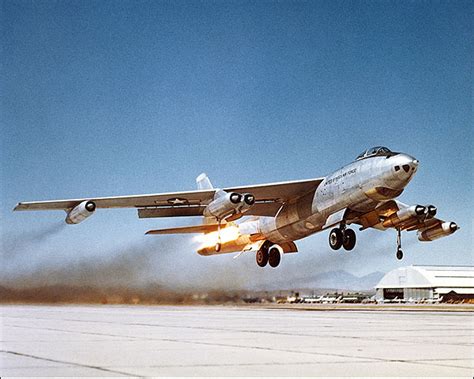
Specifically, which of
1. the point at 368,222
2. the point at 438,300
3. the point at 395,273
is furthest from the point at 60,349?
the point at 395,273

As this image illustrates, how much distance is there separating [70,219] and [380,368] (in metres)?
24.1

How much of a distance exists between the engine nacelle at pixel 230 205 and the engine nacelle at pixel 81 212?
5.11 m

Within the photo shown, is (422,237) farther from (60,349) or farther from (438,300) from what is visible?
(438,300)

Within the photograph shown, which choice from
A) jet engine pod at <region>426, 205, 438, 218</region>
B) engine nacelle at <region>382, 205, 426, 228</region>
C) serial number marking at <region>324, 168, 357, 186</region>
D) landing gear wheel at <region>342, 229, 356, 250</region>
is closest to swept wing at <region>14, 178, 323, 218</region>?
serial number marking at <region>324, 168, 357, 186</region>

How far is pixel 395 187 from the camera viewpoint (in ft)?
82.0

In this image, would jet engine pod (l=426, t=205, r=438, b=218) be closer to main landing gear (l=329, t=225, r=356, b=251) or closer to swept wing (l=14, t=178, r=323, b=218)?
main landing gear (l=329, t=225, r=356, b=251)

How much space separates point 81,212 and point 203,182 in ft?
50.9

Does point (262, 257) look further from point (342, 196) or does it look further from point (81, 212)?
point (81, 212)

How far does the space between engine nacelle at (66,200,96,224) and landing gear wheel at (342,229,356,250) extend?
36.0 ft

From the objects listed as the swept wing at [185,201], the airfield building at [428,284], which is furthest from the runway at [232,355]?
the airfield building at [428,284]

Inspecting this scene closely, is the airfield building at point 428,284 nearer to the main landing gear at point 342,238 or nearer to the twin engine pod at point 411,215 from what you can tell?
the twin engine pod at point 411,215

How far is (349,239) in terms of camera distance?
2931 cm

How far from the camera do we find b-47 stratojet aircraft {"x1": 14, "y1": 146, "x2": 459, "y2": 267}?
1011 inches

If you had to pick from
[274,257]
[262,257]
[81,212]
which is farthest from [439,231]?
[81,212]
